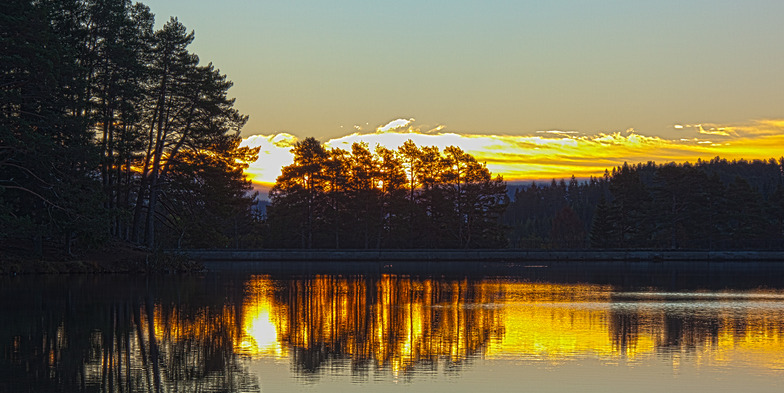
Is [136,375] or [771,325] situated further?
[771,325]

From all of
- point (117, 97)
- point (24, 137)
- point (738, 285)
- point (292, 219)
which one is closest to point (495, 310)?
point (738, 285)

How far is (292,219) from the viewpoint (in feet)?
320

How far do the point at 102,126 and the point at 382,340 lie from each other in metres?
38.7

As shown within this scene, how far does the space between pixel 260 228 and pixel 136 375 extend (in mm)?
95755

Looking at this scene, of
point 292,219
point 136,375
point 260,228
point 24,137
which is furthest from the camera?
point 260,228

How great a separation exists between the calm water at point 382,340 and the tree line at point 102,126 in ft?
25.3

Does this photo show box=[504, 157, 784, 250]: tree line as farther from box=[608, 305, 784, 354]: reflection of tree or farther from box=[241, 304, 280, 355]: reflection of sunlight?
box=[241, 304, 280, 355]: reflection of sunlight

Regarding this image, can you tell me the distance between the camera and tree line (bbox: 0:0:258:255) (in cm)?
4219

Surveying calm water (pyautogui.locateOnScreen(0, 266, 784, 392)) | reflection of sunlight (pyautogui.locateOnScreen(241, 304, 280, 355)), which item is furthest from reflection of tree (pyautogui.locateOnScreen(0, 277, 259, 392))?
reflection of sunlight (pyautogui.locateOnScreen(241, 304, 280, 355))

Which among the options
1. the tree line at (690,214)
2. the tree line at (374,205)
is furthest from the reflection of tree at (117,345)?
the tree line at (690,214)

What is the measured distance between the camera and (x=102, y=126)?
55.2 m

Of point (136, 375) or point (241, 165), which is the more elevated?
point (241, 165)

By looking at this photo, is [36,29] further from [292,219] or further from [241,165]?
[292,219]

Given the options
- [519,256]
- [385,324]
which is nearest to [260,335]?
[385,324]
